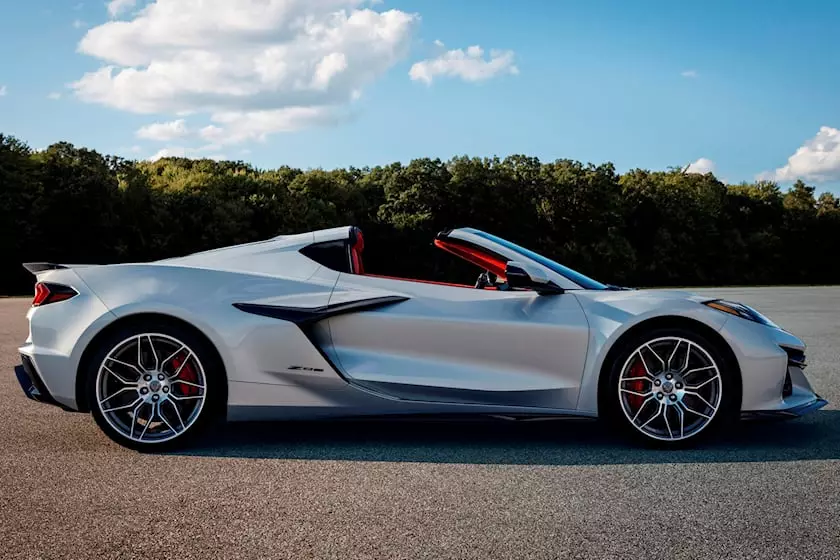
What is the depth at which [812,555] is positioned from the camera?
3.35m

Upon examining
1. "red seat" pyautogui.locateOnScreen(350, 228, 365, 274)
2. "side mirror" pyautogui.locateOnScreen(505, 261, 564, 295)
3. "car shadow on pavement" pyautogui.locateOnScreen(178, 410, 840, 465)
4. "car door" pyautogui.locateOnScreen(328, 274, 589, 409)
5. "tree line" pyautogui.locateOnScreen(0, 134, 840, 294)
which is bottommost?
"car shadow on pavement" pyautogui.locateOnScreen(178, 410, 840, 465)

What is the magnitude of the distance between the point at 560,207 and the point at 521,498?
166ft

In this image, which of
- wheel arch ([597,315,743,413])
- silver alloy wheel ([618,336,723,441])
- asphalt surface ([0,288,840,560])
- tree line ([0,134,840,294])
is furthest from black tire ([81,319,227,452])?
tree line ([0,134,840,294])

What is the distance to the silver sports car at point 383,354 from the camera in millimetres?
5156

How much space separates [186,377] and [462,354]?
161 cm

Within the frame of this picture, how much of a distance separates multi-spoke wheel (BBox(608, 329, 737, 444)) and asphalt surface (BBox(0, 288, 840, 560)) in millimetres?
185

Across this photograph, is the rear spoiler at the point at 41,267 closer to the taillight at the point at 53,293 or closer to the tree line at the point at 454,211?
the taillight at the point at 53,293

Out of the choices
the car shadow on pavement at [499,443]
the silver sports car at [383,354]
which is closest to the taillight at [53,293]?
the silver sports car at [383,354]

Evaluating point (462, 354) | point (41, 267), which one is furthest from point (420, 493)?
point (41, 267)

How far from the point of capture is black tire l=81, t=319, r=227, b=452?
17.0 feet

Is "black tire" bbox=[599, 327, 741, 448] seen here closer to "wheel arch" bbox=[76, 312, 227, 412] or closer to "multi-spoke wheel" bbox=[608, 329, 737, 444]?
"multi-spoke wheel" bbox=[608, 329, 737, 444]

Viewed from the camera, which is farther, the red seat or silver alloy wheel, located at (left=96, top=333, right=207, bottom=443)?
the red seat

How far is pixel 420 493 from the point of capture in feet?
14.0

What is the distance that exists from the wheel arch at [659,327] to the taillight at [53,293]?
3.12 meters
